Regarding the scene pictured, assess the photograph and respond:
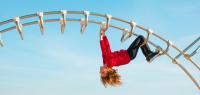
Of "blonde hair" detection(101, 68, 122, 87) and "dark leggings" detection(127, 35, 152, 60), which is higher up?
"dark leggings" detection(127, 35, 152, 60)

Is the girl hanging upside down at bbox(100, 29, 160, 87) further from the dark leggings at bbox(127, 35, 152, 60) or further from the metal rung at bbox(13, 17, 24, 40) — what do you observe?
the metal rung at bbox(13, 17, 24, 40)

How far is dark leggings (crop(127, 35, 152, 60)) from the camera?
19381 mm

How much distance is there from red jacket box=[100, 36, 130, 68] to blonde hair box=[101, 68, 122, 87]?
50cm

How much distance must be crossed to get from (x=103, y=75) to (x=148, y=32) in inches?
108

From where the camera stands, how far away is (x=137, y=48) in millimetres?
20016

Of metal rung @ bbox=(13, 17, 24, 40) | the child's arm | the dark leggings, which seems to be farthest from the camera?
the dark leggings


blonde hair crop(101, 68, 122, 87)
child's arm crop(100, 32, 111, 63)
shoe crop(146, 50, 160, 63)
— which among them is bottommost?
blonde hair crop(101, 68, 122, 87)

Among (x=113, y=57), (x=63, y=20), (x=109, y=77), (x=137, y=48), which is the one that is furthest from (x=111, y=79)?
(x=63, y=20)

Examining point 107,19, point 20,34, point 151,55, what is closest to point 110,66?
point 151,55

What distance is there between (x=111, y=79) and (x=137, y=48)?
5.74ft

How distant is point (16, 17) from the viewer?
642 inches

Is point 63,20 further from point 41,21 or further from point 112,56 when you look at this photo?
point 112,56

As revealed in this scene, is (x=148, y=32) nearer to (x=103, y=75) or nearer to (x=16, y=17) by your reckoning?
(x=103, y=75)

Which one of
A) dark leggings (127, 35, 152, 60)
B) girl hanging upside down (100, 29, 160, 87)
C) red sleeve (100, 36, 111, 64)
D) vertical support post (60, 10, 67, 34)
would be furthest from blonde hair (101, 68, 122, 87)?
vertical support post (60, 10, 67, 34)
